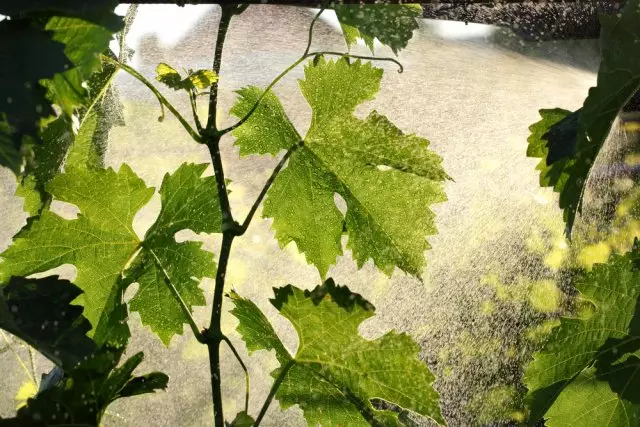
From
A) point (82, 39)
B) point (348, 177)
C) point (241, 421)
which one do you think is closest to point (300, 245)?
point (348, 177)

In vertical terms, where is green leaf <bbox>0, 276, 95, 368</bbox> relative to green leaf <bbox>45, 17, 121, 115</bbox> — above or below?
below

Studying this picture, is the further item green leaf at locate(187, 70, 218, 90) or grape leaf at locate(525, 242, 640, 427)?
grape leaf at locate(525, 242, 640, 427)

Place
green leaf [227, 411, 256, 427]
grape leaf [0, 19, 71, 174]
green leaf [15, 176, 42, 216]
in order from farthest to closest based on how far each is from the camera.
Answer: green leaf [15, 176, 42, 216] < green leaf [227, 411, 256, 427] < grape leaf [0, 19, 71, 174]

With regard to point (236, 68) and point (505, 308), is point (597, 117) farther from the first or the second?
point (505, 308)

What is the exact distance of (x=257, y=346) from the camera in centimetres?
40

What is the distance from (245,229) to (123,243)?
0.08 metres

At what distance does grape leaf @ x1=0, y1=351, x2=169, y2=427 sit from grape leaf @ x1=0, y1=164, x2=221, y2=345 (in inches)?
4.3

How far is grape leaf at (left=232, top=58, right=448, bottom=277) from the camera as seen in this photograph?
444mm

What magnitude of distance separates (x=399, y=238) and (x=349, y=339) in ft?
0.29

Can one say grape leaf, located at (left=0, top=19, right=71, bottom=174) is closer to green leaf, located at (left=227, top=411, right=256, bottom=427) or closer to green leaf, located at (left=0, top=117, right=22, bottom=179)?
green leaf, located at (left=0, top=117, right=22, bottom=179)

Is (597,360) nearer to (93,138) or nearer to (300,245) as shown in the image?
(300,245)

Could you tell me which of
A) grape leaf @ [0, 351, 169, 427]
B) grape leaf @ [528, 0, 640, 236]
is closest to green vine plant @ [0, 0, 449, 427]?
grape leaf @ [0, 351, 169, 427]

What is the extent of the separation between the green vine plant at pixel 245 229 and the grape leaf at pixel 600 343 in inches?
4.5

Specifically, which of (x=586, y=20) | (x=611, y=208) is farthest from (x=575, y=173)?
(x=586, y=20)
